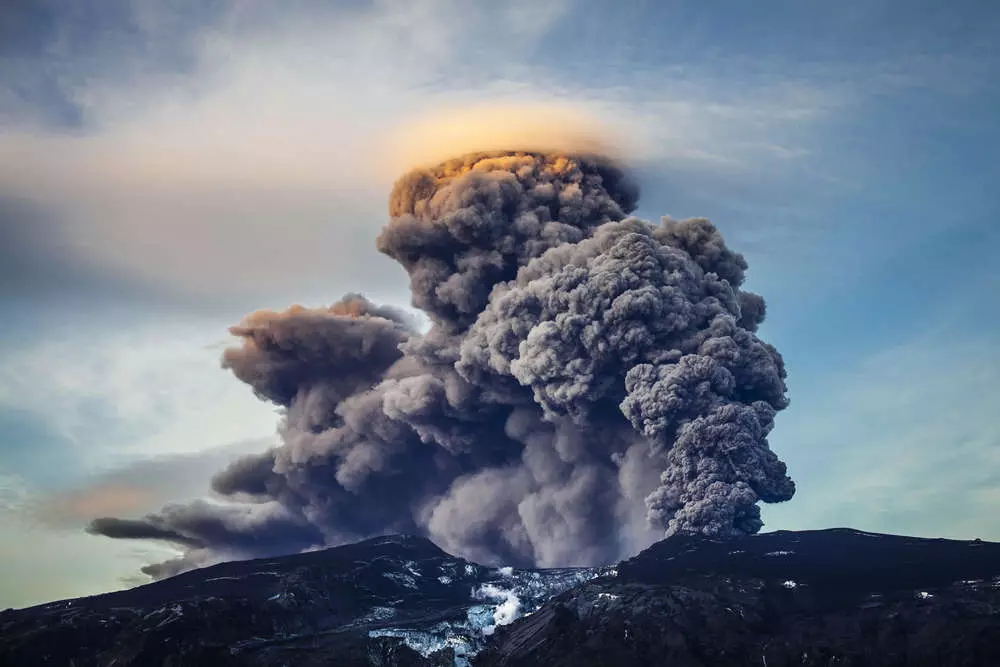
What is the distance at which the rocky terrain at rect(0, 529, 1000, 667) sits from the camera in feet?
136

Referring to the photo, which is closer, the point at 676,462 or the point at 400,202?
the point at 676,462

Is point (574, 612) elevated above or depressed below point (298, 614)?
below

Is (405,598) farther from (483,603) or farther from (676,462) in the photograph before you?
(676,462)

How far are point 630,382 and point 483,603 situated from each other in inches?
550

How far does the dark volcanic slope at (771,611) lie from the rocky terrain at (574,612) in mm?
88

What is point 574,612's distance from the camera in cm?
4622

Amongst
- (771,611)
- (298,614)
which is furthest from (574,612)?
(298,614)

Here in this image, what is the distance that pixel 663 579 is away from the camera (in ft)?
160

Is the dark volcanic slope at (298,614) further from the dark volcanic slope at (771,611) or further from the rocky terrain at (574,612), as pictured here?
the dark volcanic slope at (771,611)

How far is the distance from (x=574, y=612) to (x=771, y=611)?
8.13m

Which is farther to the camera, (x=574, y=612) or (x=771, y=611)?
(x=574, y=612)

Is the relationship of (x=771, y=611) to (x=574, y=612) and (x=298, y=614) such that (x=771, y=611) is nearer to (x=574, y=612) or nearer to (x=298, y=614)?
(x=574, y=612)

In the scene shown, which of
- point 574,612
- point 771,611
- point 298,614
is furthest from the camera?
point 298,614

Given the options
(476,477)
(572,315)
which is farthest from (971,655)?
(476,477)
